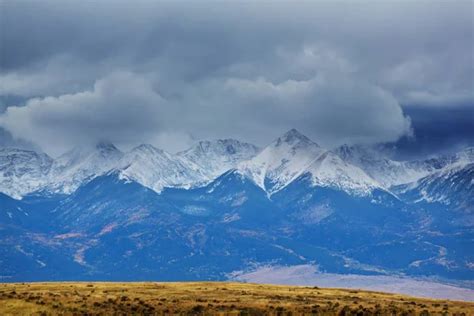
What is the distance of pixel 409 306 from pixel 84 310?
58397mm

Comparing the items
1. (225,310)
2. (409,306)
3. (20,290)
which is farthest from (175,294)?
(409,306)

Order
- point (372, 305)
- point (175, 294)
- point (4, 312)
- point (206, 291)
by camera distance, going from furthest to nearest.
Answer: point (206, 291) → point (175, 294) → point (372, 305) → point (4, 312)

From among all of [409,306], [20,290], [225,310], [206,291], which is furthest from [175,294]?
[409,306]

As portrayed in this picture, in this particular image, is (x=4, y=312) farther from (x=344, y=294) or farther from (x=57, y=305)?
(x=344, y=294)

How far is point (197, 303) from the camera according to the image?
118 metres

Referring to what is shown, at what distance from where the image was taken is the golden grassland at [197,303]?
110500 millimetres

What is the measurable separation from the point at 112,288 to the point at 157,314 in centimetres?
3468

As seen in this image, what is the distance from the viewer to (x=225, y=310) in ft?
369

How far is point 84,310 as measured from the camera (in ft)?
357

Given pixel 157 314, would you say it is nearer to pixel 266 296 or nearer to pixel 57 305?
pixel 57 305

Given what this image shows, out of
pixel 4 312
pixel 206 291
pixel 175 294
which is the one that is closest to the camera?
pixel 4 312

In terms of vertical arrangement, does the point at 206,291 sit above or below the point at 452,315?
above

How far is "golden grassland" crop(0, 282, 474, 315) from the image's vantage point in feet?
363

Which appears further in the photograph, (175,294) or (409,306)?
(175,294)
